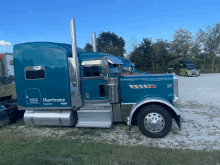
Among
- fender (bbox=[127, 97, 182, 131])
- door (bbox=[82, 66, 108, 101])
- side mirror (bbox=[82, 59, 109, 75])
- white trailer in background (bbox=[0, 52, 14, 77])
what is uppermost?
white trailer in background (bbox=[0, 52, 14, 77])

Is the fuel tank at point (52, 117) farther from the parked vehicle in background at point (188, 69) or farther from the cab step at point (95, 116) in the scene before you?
the parked vehicle in background at point (188, 69)

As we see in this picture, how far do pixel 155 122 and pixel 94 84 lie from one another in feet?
6.37

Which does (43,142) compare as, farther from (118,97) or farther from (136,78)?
(136,78)

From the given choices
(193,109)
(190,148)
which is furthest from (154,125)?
(193,109)

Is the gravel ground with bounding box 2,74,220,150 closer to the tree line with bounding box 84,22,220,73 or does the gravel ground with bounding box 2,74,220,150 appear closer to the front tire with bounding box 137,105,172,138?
the front tire with bounding box 137,105,172,138

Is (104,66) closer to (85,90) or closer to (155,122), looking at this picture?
(85,90)

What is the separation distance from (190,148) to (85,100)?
9.70 ft

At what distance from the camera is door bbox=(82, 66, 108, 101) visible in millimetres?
5168

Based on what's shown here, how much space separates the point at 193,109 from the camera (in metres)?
7.73

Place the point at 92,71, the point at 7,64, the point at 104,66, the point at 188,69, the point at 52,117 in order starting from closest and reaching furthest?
the point at 104,66, the point at 92,71, the point at 52,117, the point at 7,64, the point at 188,69

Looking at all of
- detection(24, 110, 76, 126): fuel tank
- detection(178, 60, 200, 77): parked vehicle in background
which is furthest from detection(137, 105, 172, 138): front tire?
detection(178, 60, 200, 77): parked vehicle in background

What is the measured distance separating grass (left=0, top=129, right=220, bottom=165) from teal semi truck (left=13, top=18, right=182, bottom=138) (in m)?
0.77

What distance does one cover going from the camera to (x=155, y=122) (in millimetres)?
4824

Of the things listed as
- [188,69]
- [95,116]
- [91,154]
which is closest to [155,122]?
[95,116]
